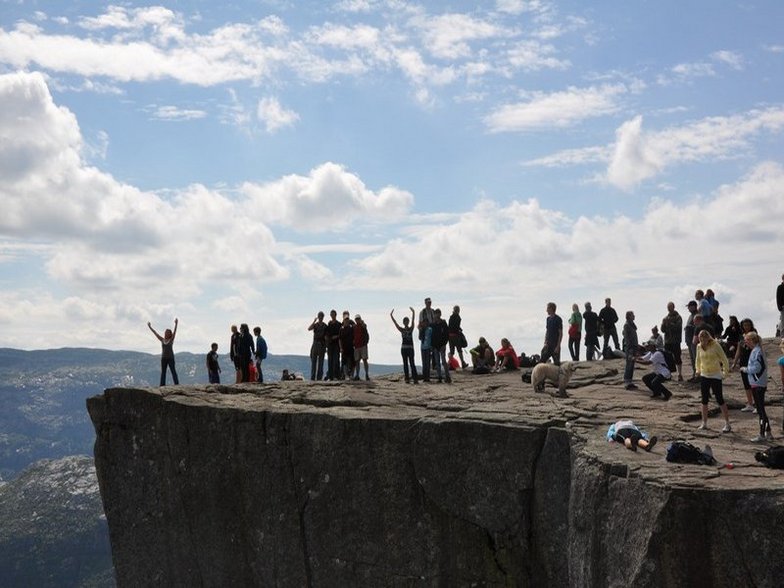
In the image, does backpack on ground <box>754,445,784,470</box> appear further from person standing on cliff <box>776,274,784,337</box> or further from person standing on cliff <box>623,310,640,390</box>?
person standing on cliff <box>776,274,784,337</box>

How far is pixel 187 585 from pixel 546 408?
12.6m

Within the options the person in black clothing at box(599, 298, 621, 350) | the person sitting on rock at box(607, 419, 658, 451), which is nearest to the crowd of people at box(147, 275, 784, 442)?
the person in black clothing at box(599, 298, 621, 350)

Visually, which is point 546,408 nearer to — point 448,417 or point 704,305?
point 448,417

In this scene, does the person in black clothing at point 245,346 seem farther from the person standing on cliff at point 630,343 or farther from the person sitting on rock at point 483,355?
the person standing on cliff at point 630,343

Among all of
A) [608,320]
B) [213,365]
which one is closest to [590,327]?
[608,320]

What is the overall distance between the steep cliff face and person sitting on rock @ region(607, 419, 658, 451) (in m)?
0.38

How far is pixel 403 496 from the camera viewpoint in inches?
870

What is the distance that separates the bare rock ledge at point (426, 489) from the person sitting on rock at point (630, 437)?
10.7 inches

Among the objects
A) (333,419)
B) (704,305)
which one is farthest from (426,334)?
(704,305)

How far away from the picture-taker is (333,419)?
933 inches

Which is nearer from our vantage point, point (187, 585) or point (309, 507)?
point (309, 507)

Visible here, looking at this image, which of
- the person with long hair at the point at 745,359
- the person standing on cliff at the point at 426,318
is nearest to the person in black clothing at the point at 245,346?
the person standing on cliff at the point at 426,318

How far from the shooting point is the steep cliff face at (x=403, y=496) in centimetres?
1374

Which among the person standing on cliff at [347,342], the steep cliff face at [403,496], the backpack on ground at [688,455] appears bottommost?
the steep cliff face at [403,496]
